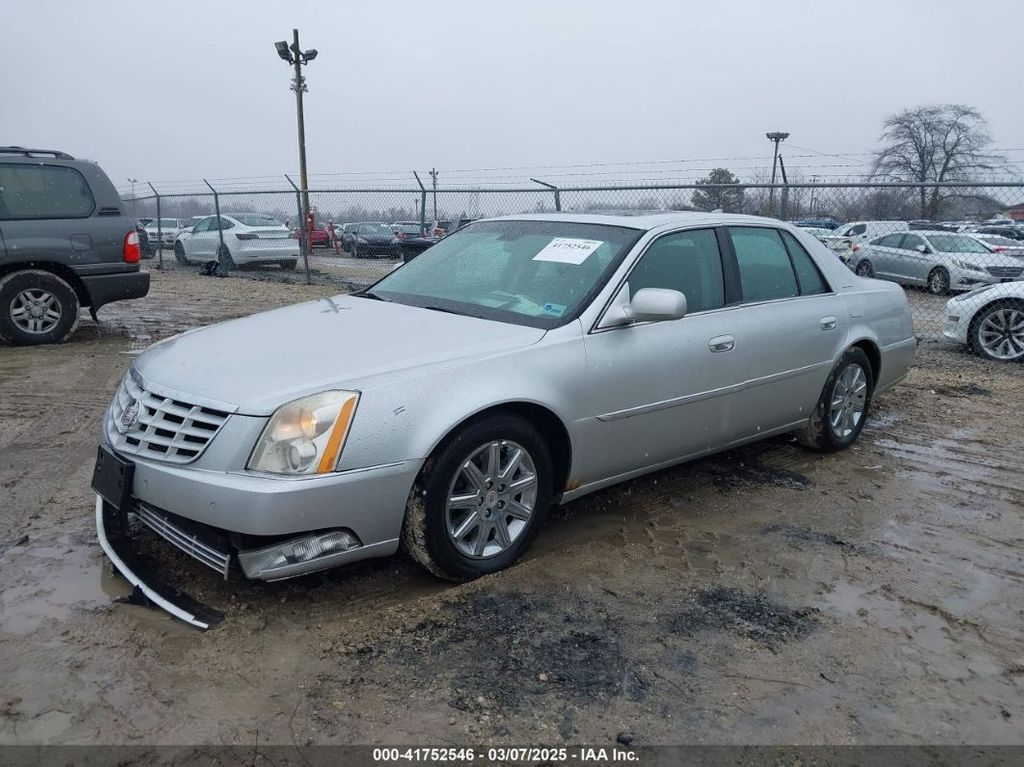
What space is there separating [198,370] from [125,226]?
20.2 ft

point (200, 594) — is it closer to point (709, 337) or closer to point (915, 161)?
point (709, 337)

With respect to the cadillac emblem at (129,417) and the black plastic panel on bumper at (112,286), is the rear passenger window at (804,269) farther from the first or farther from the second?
the black plastic panel on bumper at (112,286)

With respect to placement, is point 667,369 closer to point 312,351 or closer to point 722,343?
point 722,343

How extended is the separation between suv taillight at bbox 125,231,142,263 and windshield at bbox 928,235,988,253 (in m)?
13.3

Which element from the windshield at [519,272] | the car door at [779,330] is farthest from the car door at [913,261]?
the windshield at [519,272]

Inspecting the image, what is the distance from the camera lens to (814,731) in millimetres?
2559

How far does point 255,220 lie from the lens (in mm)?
18047

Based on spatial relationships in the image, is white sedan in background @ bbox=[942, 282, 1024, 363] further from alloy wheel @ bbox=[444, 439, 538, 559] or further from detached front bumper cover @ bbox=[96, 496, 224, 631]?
detached front bumper cover @ bbox=[96, 496, 224, 631]

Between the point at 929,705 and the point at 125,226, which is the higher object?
the point at 125,226

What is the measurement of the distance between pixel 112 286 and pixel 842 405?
7.13 metres

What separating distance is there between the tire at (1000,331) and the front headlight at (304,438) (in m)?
7.95

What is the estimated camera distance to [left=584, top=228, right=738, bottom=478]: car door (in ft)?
12.5

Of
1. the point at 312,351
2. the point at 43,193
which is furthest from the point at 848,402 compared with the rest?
the point at 43,193

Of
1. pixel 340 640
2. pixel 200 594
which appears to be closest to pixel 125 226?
pixel 200 594
